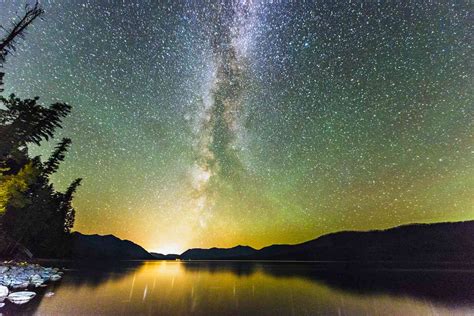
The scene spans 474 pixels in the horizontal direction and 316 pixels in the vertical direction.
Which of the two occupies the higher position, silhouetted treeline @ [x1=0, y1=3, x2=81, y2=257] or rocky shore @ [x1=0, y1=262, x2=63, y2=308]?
silhouetted treeline @ [x1=0, y1=3, x2=81, y2=257]

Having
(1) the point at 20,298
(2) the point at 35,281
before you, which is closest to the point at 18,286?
(2) the point at 35,281

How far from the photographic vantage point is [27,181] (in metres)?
30.3

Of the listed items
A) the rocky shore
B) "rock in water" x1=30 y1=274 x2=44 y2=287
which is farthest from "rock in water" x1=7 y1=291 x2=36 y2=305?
"rock in water" x1=30 y1=274 x2=44 y2=287

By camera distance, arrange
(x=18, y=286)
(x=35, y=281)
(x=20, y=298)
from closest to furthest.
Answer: (x=20, y=298) < (x=18, y=286) < (x=35, y=281)

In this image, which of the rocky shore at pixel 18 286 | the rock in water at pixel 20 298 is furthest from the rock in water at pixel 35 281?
the rock in water at pixel 20 298

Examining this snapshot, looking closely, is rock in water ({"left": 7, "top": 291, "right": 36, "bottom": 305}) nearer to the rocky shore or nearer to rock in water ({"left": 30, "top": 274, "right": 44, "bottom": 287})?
the rocky shore

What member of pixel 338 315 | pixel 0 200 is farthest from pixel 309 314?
pixel 0 200

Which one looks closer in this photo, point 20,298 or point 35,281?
point 20,298

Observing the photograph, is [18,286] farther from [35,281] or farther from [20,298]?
[20,298]

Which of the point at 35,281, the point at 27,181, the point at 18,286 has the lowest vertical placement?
the point at 18,286

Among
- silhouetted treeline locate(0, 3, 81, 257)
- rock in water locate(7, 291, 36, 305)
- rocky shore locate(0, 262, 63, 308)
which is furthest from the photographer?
silhouetted treeline locate(0, 3, 81, 257)

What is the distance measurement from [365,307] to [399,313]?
2949 millimetres

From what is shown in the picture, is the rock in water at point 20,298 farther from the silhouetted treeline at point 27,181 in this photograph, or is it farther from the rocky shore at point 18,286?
the silhouetted treeline at point 27,181

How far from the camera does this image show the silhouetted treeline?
26953 millimetres
